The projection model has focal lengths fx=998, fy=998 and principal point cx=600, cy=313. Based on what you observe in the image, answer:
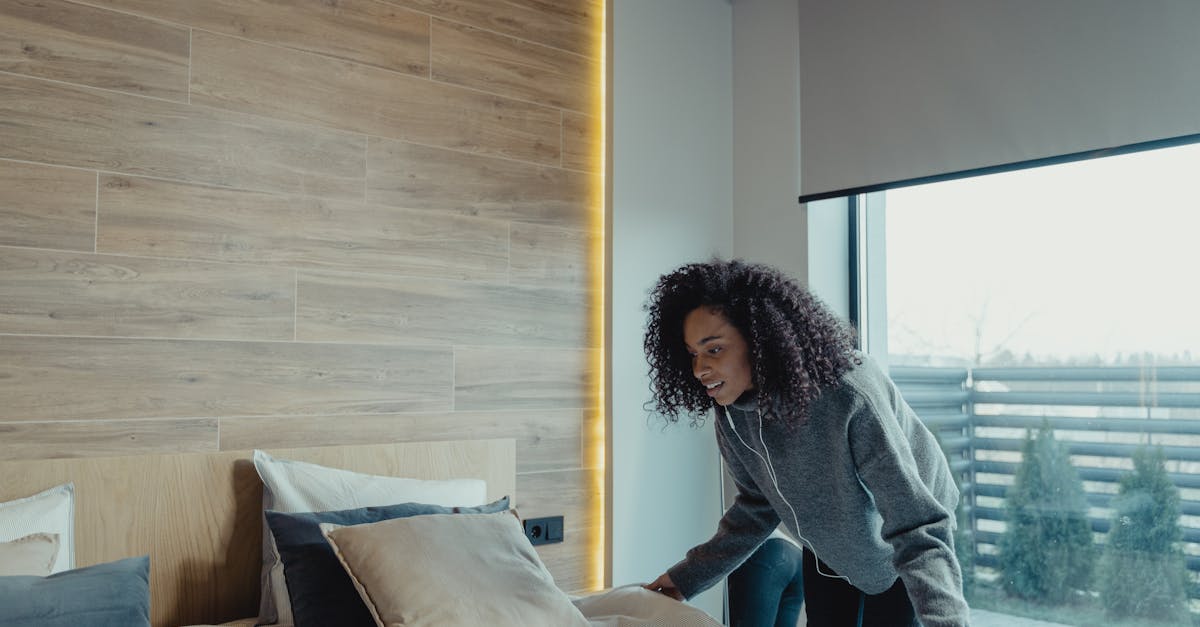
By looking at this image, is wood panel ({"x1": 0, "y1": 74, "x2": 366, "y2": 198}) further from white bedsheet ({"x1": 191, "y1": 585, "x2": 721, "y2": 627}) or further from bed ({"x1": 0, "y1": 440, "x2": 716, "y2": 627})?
white bedsheet ({"x1": 191, "y1": 585, "x2": 721, "y2": 627})

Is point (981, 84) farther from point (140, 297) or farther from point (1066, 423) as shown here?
point (140, 297)

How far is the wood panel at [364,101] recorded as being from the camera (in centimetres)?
259

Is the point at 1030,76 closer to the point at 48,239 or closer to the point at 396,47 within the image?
the point at 396,47

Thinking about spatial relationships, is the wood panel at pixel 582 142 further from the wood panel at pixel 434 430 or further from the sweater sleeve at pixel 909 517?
the sweater sleeve at pixel 909 517

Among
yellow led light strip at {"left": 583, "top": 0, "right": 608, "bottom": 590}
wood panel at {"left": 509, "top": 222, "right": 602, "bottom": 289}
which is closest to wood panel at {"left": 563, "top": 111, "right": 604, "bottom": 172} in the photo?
yellow led light strip at {"left": 583, "top": 0, "right": 608, "bottom": 590}

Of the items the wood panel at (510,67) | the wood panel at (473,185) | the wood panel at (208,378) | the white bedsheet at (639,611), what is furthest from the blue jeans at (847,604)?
the wood panel at (510,67)

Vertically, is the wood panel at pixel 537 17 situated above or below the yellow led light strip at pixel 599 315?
above

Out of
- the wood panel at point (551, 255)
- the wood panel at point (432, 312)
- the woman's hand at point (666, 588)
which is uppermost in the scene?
the wood panel at point (551, 255)

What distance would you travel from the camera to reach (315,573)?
2.08 metres

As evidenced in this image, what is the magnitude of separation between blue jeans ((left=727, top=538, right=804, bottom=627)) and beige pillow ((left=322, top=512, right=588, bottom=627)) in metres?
0.43

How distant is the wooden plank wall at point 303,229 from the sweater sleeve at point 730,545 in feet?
3.28

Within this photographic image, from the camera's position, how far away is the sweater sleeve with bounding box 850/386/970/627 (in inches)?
65.9

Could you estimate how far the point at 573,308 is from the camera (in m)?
3.28

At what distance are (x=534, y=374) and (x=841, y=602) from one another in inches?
51.5
